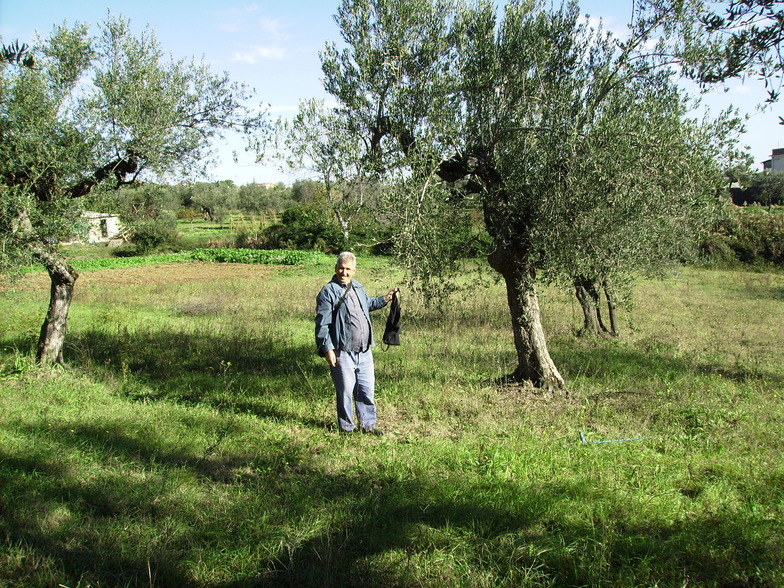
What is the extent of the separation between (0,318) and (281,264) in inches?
664

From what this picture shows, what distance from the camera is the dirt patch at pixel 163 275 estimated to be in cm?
2113

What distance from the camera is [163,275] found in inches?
941

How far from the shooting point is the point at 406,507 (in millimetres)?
4547

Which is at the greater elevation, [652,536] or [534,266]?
[534,266]

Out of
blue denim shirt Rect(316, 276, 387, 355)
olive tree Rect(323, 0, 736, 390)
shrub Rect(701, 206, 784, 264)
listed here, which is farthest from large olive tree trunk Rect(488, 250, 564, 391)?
shrub Rect(701, 206, 784, 264)

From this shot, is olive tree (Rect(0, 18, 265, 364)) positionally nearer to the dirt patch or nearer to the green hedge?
the dirt patch

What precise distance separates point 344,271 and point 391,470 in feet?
6.96

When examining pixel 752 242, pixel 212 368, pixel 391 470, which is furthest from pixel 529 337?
pixel 752 242

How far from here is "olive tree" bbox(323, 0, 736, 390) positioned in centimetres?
644

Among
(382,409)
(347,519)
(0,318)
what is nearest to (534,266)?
(382,409)

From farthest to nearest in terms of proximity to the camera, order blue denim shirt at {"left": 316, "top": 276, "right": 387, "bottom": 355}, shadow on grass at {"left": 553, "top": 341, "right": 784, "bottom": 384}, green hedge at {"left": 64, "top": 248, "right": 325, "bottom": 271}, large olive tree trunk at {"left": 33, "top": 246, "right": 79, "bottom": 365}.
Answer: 1. green hedge at {"left": 64, "top": 248, "right": 325, "bottom": 271}
2. shadow on grass at {"left": 553, "top": 341, "right": 784, "bottom": 384}
3. large olive tree trunk at {"left": 33, "top": 246, "right": 79, "bottom": 365}
4. blue denim shirt at {"left": 316, "top": 276, "right": 387, "bottom": 355}

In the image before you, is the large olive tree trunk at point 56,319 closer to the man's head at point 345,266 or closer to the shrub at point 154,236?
the man's head at point 345,266

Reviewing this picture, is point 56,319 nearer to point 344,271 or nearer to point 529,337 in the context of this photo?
point 344,271

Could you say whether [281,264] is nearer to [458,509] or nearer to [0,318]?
[0,318]
